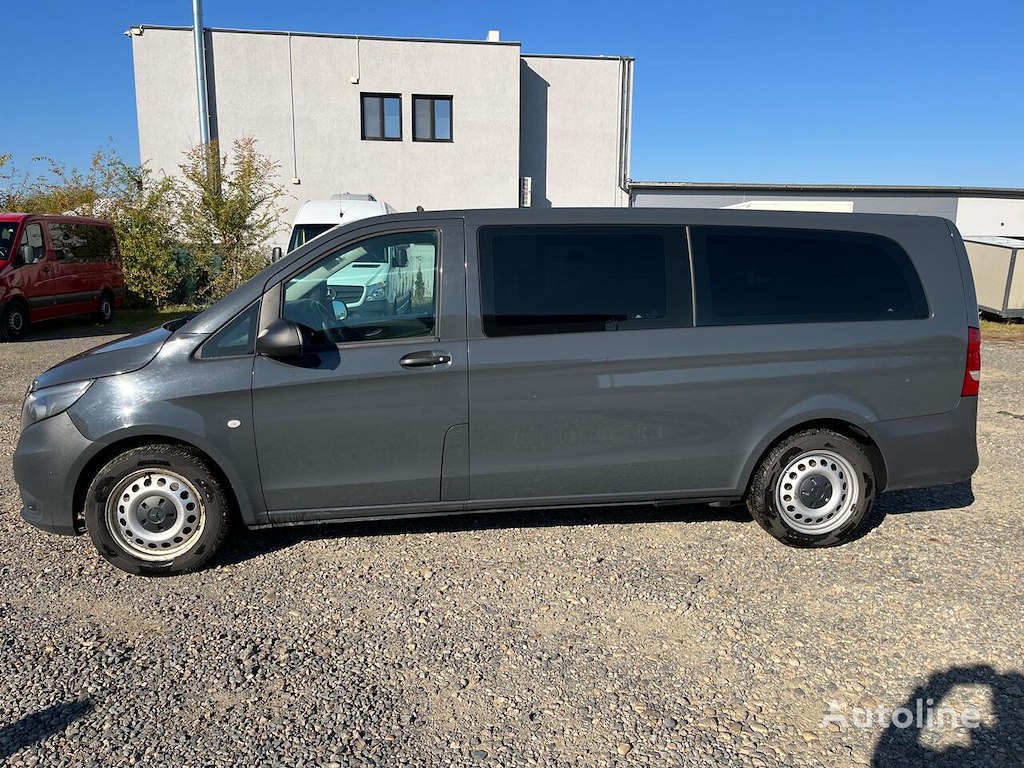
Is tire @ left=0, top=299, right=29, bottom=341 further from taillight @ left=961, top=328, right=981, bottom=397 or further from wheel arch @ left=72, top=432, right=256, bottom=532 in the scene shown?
taillight @ left=961, top=328, right=981, bottom=397

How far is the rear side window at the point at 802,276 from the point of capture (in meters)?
4.14

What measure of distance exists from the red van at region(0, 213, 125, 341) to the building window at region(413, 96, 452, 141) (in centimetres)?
1021

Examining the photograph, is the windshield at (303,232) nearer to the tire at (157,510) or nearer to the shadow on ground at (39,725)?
the tire at (157,510)

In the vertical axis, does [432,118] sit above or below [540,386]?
above

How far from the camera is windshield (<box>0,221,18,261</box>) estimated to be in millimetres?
12188

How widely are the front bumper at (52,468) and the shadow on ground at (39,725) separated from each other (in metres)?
1.28

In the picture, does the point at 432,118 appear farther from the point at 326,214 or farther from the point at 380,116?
the point at 326,214

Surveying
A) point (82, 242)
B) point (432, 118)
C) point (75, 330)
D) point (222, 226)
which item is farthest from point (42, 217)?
point (432, 118)

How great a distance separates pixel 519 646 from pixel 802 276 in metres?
2.54

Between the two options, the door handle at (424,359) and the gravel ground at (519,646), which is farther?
the door handle at (424,359)

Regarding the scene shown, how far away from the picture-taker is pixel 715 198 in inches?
981

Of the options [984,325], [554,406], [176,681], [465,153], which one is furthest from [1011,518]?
[465,153]

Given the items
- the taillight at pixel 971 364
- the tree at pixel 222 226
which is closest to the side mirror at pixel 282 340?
the taillight at pixel 971 364

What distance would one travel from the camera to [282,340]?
12.0ft
